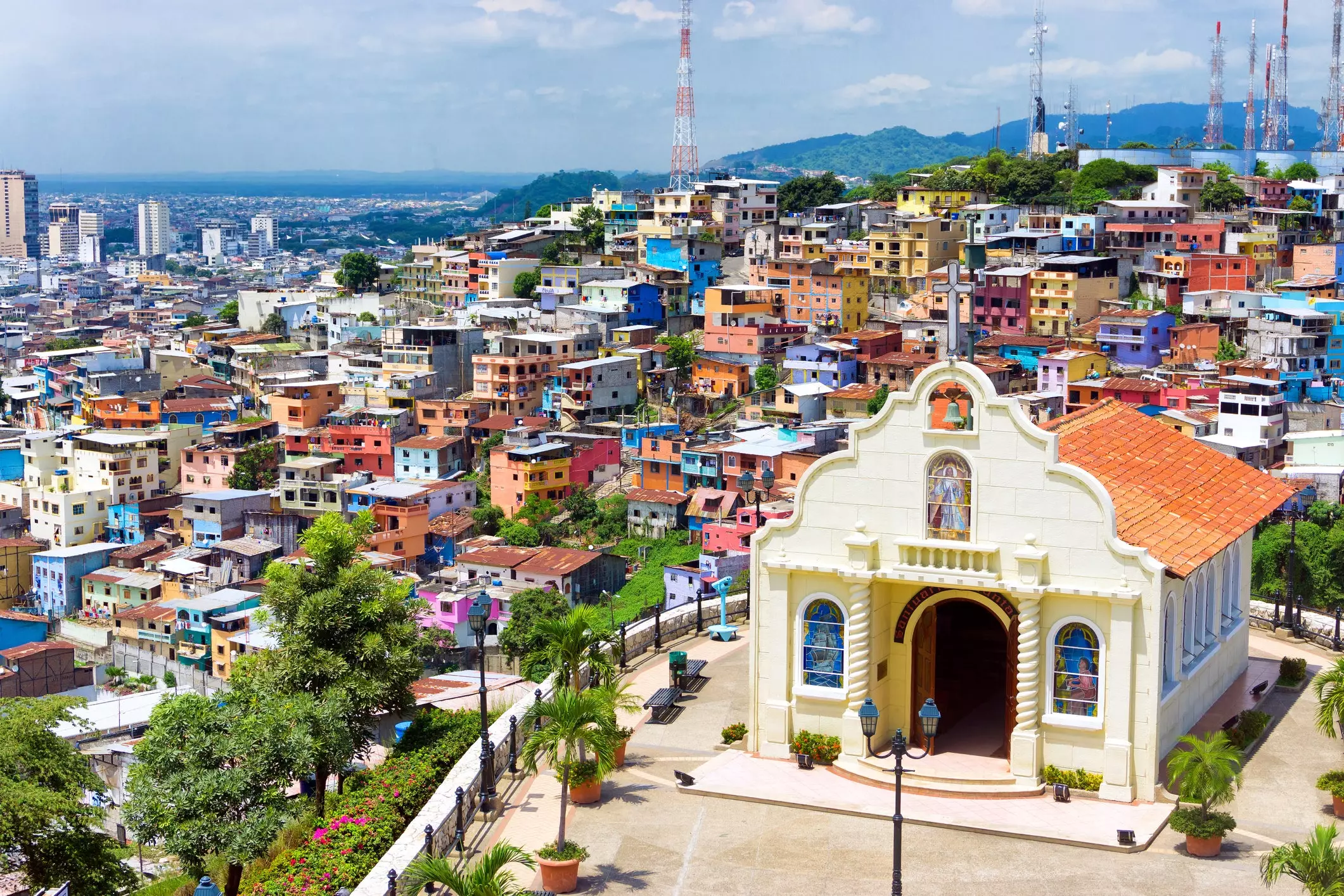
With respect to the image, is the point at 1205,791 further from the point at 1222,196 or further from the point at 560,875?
the point at 1222,196

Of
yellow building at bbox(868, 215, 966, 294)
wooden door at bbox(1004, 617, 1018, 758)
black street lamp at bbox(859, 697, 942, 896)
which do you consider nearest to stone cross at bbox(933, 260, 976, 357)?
wooden door at bbox(1004, 617, 1018, 758)

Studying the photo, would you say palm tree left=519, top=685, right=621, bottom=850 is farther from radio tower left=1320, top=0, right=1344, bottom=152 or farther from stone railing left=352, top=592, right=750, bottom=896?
radio tower left=1320, top=0, right=1344, bottom=152

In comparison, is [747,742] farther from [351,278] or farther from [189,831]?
[351,278]

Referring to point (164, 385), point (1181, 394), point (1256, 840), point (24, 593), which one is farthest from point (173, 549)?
point (1256, 840)

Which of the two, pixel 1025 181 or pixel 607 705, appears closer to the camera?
pixel 607 705

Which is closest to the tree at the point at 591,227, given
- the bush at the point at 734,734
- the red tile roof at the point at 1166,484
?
the red tile roof at the point at 1166,484

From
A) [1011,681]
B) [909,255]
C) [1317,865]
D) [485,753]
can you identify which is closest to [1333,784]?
[1011,681]
